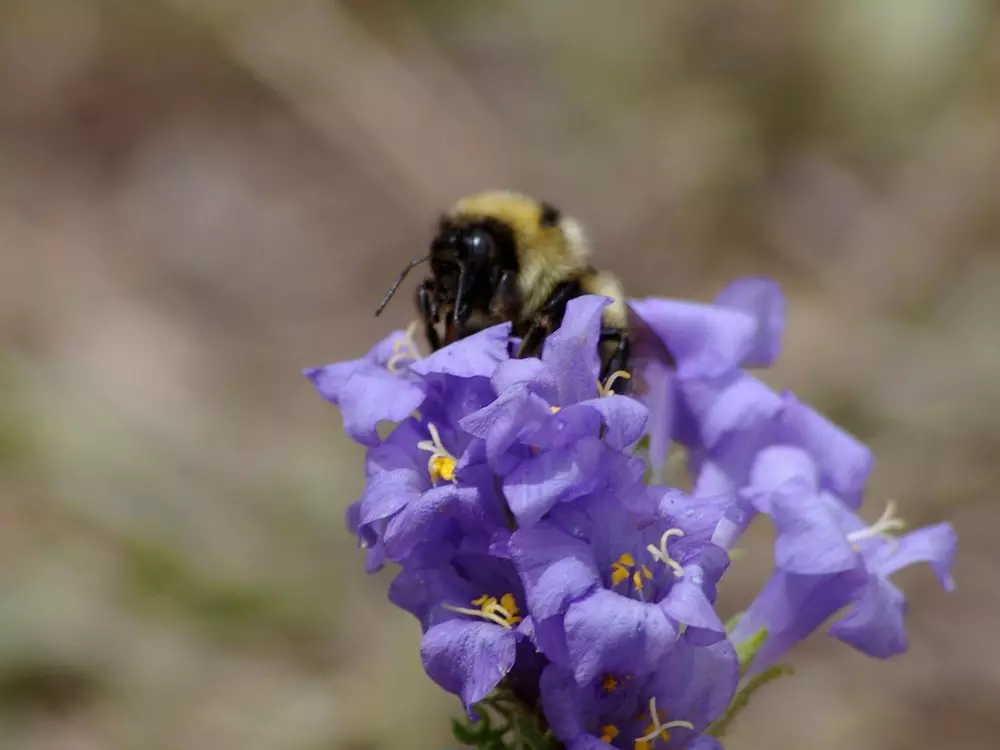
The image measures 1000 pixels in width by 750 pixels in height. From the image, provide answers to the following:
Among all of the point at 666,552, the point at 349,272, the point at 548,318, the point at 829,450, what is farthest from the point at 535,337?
the point at 349,272

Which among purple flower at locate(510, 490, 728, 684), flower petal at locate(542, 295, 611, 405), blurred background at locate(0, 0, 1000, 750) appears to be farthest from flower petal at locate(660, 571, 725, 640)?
blurred background at locate(0, 0, 1000, 750)

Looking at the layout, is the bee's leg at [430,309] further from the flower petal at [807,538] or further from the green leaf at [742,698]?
the green leaf at [742,698]

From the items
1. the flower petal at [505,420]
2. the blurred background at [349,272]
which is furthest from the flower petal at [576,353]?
the blurred background at [349,272]

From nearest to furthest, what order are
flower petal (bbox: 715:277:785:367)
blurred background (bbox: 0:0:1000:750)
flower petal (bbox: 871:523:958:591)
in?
1. flower petal (bbox: 871:523:958:591)
2. flower petal (bbox: 715:277:785:367)
3. blurred background (bbox: 0:0:1000:750)

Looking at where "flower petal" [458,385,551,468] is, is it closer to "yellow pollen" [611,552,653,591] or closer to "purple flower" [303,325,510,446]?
"purple flower" [303,325,510,446]

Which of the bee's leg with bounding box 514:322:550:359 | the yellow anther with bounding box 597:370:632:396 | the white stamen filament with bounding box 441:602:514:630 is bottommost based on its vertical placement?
the white stamen filament with bounding box 441:602:514:630
